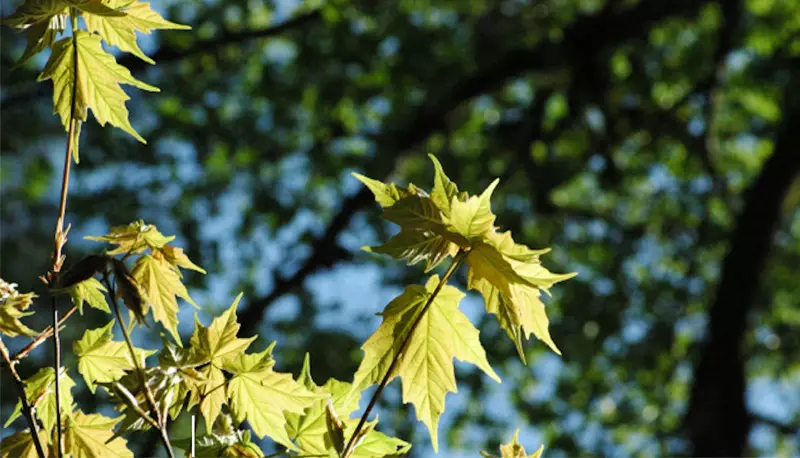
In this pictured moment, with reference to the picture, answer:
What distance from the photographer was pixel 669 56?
26.9 ft

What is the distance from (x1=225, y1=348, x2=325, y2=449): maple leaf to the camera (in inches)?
43.1

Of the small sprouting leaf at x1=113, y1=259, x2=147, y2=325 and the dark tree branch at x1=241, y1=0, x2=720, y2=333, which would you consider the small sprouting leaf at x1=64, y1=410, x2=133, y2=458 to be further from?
the dark tree branch at x1=241, y1=0, x2=720, y2=333

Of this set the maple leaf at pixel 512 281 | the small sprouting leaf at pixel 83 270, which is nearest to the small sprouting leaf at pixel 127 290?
the small sprouting leaf at pixel 83 270

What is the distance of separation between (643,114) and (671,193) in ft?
4.66

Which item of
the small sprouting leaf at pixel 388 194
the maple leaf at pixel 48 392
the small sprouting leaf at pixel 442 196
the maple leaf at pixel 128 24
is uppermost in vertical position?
the maple leaf at pixel 128 24

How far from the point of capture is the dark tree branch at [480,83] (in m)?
6.78

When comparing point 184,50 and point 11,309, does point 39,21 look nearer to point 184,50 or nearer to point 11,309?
point 11,309

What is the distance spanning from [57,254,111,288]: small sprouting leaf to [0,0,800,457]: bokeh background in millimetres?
5124

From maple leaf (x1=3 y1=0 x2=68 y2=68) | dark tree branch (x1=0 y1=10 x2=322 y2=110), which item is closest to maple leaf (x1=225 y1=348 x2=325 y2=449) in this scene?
maple leaf (x1=3 y1=0 x2=68 y2=68)

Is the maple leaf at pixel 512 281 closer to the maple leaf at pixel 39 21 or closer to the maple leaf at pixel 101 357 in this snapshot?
the maple leaf at pixel 101 357

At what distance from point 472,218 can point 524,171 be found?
674 centimetres

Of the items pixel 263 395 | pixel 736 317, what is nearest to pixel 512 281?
pixel 263 395

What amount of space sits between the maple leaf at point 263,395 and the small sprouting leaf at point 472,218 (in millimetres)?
316

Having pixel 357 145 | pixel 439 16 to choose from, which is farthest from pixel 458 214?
pixel 439 16
